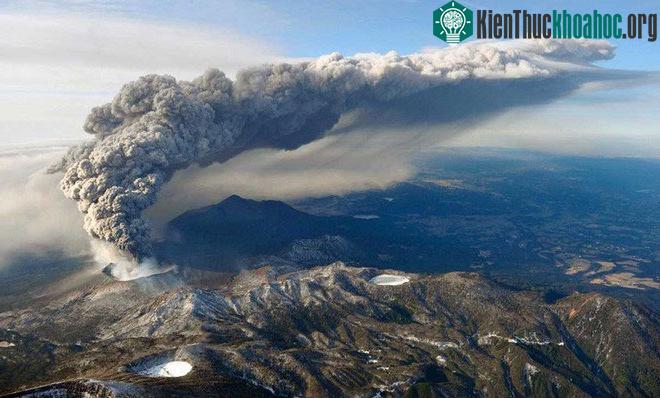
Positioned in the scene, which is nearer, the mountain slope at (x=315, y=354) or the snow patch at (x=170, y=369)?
the snow patch at (x=170, y=369)

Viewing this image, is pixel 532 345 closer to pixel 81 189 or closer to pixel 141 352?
pixel 141 352

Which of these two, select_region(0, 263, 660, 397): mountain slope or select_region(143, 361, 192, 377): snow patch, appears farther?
select_region(0, 263, 660, 397): mountain slope

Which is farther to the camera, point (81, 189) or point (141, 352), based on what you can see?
point (81, 189)

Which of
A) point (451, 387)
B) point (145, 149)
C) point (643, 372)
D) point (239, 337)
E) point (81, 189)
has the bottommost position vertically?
point (643, 372)

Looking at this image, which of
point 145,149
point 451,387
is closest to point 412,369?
point 451,387

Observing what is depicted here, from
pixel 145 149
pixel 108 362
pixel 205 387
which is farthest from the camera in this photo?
pixel 145 149

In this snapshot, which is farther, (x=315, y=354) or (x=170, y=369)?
(x=315, y=354)

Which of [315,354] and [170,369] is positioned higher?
[170,369]

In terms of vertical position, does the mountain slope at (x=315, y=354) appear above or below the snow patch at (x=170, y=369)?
below

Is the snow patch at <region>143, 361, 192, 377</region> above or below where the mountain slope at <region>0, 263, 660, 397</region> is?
above

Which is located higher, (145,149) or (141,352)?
(145,149)

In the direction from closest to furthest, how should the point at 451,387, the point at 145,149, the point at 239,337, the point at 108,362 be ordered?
the point at 108,362 → the point at 451,387 → the point at 239,337 → the point at 145,149
